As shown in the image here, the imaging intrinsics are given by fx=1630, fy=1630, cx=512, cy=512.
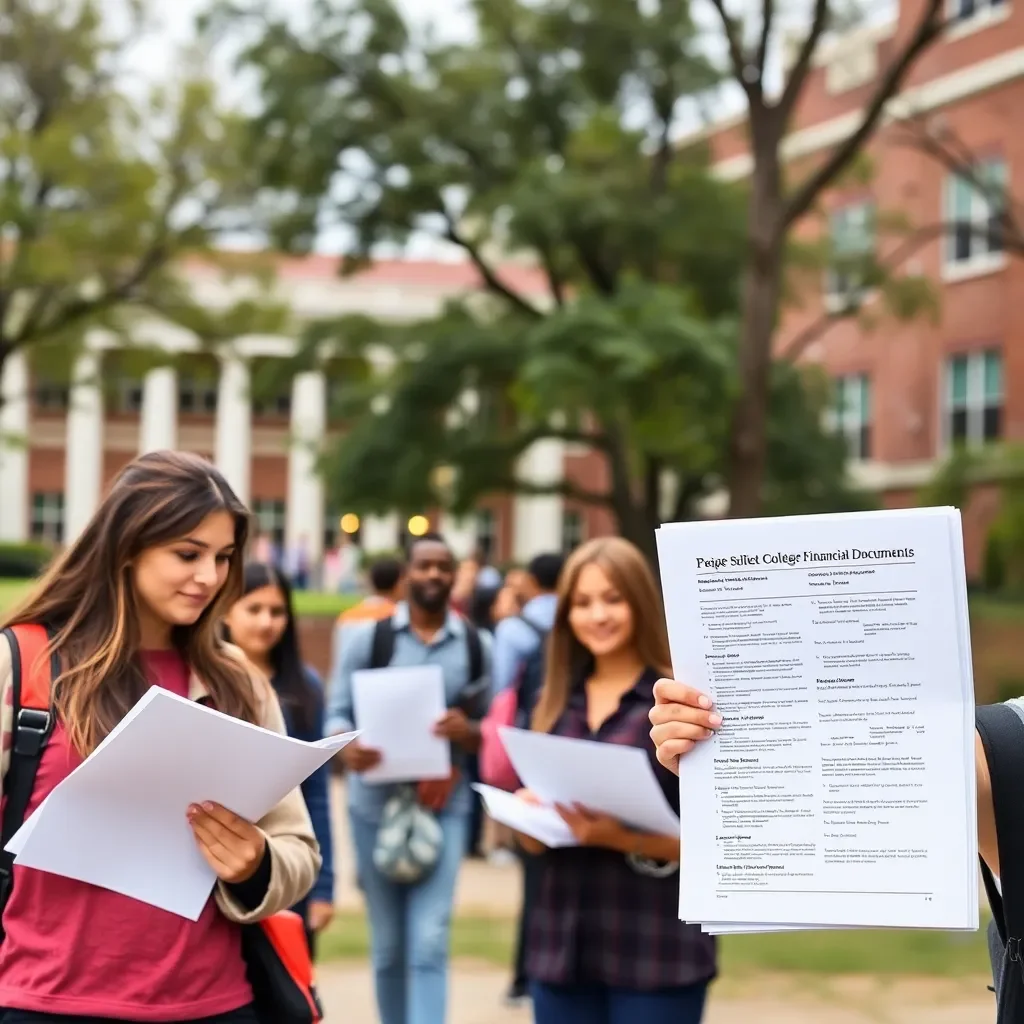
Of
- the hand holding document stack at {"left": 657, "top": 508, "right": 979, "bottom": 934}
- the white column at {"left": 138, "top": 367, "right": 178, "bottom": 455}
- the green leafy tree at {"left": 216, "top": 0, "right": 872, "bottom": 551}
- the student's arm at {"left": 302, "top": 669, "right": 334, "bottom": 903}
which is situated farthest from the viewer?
the white column at {"left": 138, "top": 367, "right": 178, "bottom": 455}

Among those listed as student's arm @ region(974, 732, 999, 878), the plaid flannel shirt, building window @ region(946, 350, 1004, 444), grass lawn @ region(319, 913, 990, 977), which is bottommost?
grass lawn @ region(319, 913, 990, 977)

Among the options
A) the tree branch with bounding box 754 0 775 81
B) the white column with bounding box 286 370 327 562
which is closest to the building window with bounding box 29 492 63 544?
the white column with bounding box 286 370 327 562

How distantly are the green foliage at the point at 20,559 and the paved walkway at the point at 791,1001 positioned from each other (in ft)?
95.9

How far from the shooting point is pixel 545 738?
434cm

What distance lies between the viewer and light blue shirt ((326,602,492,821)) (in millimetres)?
6410

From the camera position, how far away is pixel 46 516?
188 ft

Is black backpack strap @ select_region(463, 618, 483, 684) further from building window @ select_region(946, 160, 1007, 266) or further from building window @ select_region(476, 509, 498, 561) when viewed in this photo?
building window @ select_region(476, 509, 498, 561)

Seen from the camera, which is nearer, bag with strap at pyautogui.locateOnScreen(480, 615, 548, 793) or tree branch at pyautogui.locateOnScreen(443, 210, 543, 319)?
bag with strap at pyautogui.locateOnScreen(480, 615, 548, 793)

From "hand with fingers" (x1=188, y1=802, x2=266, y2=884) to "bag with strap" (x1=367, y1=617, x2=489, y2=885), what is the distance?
309 cm

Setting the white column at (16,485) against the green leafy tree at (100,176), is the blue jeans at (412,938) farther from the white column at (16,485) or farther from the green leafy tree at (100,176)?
the white column at (16,485)

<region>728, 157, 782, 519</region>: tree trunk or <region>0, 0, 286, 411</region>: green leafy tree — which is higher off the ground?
<region>0, 0, 286, 411</region>: green leafy tree

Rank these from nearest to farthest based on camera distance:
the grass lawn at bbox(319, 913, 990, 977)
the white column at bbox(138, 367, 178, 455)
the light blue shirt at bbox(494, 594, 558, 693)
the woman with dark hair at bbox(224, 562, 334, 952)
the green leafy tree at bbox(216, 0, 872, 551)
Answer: the woman with dark hair at bbox(224, 562, 334, 952) → the grass lawn at bbox(319, 913, 990, 977) → the light blue shirt at bbox(494, 594, 558, 693) → the green leafy tree at bbox(216, 0, 872, 551) → the white column at bbox(138, 367, 178, 455)

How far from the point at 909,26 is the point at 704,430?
11.8 metres

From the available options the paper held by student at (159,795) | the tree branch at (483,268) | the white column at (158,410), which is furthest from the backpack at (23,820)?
the white column at (158,410)
